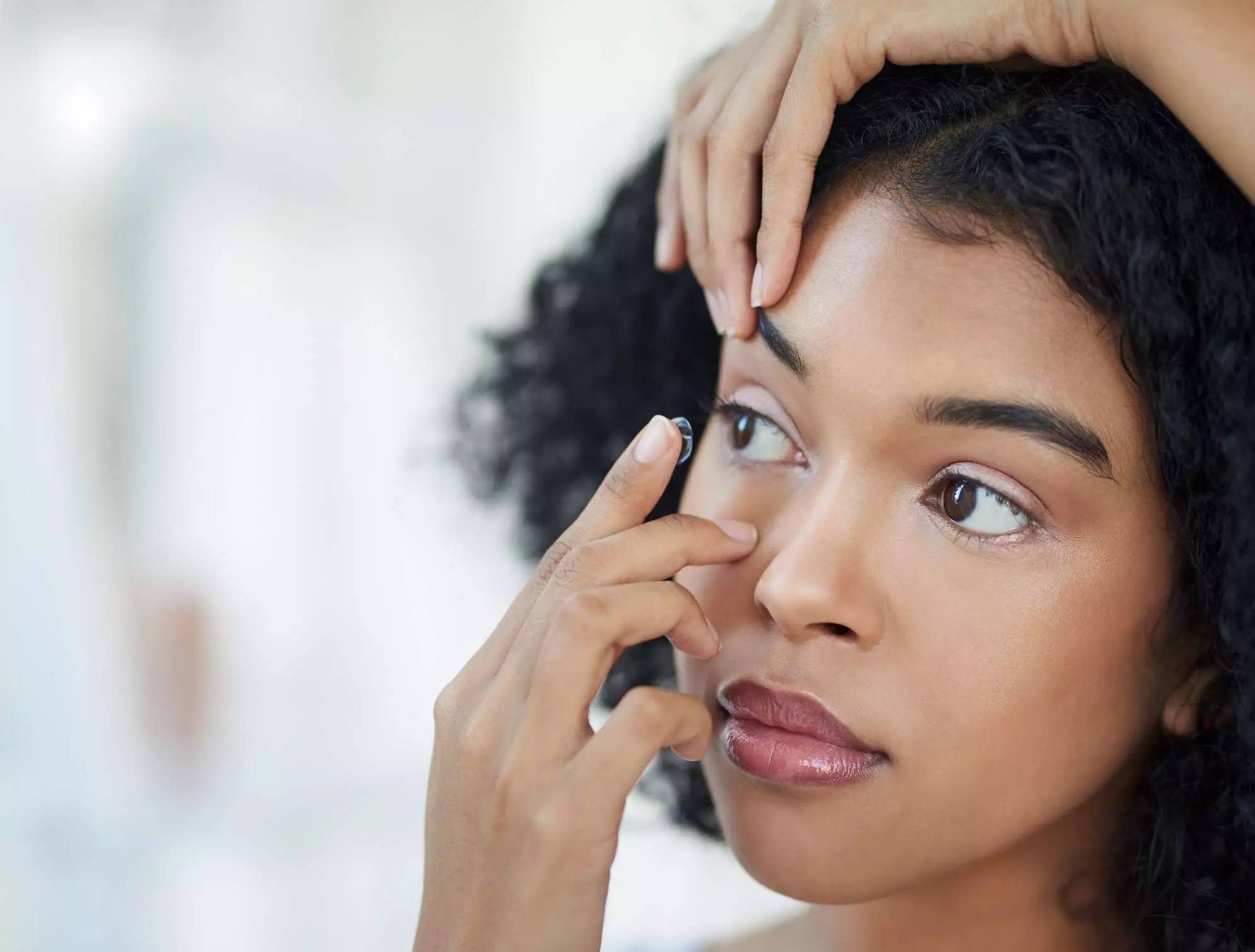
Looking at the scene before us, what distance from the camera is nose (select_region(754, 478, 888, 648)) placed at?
953 millimetres

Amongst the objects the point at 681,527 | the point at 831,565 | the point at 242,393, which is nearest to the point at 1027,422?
the point at 831,565

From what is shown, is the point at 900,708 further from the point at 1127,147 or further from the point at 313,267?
the point at 313,267

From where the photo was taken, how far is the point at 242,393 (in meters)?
2.27

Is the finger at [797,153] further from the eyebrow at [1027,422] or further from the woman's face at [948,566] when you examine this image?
the eyebrow at [1027,422]

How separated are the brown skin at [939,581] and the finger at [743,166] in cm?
6

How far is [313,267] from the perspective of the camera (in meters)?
2.27

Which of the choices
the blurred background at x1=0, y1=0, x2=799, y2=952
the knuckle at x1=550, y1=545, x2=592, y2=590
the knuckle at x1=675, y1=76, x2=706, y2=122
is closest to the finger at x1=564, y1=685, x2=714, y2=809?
the knuckle at x1=550, y1=545, x2=592, y2=590

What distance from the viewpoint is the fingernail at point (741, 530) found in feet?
3.53

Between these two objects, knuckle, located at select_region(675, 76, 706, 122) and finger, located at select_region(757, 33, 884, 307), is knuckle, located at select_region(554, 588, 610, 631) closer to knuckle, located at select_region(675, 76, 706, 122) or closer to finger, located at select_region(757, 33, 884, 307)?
finger, located at select_region(757, 33, 884, 307)

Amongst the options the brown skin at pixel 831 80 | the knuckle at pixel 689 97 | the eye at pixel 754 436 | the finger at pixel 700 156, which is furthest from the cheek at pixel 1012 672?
the knuckle at pixel 689 97

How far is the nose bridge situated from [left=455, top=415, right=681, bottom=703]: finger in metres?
0.12

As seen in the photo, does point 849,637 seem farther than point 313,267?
No

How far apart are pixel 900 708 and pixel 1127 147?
1.60 feet

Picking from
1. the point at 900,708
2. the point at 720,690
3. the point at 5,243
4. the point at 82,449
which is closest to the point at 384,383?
the point at 82,449
